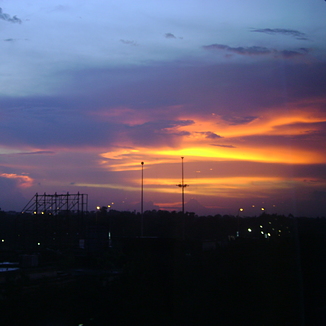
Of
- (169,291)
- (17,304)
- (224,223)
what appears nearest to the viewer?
(17,304)

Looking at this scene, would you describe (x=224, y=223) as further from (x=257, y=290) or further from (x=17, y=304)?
(x=17, y=304)

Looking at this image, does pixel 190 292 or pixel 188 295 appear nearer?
pixel 188 295

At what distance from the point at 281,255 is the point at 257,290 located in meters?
5.59

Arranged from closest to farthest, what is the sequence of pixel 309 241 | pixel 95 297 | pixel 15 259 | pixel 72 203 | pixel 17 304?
pixel 17 304
pixel 95 297
pixel 309 241
pixel 15 259
pixel 72 203

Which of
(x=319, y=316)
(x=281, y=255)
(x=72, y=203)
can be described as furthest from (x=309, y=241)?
(x=72, y=203)

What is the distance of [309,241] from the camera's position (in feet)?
74.2

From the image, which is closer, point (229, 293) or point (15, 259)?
point (229, 293)

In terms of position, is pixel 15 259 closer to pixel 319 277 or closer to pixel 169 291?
pixel 169 291

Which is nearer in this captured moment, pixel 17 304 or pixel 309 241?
pixel 17 304

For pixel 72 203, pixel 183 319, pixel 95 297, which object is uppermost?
pixel 72 203

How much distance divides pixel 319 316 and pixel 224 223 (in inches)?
3323

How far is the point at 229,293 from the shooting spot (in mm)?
17844

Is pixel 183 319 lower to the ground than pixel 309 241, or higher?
lower

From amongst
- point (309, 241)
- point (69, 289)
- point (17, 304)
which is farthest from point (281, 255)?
point (17, 304)
